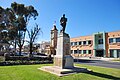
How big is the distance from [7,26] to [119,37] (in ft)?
102

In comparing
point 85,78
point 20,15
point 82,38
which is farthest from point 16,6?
point 85,78

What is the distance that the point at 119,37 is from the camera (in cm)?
4328

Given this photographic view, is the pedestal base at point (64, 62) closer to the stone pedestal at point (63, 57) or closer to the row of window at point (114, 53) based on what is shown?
the stone pedestal at point (63, 57)

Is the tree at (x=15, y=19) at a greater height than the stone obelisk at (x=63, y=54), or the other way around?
the tree at (x=15, y=19)

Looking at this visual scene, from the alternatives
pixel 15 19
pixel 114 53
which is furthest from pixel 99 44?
pixel 15 19

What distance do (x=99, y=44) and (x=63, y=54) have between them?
3732 centimetres

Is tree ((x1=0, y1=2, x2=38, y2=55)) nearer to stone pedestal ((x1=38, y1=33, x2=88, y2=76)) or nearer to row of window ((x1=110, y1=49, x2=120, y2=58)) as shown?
row of window ((x1=110, y1=49, x2=120, y2=58))

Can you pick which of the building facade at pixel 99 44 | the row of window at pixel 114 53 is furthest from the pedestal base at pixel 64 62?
the row of window at pixel 114 53

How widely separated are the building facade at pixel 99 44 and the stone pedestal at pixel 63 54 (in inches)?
1064

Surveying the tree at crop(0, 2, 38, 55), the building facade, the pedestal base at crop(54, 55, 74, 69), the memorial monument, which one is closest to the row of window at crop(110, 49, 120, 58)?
the building facade

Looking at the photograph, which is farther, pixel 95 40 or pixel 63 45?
pixel 95 40

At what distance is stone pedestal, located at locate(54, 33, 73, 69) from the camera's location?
1465cm

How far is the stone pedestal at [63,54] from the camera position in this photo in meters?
14.6

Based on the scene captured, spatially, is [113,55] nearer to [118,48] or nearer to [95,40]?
[118,48]
